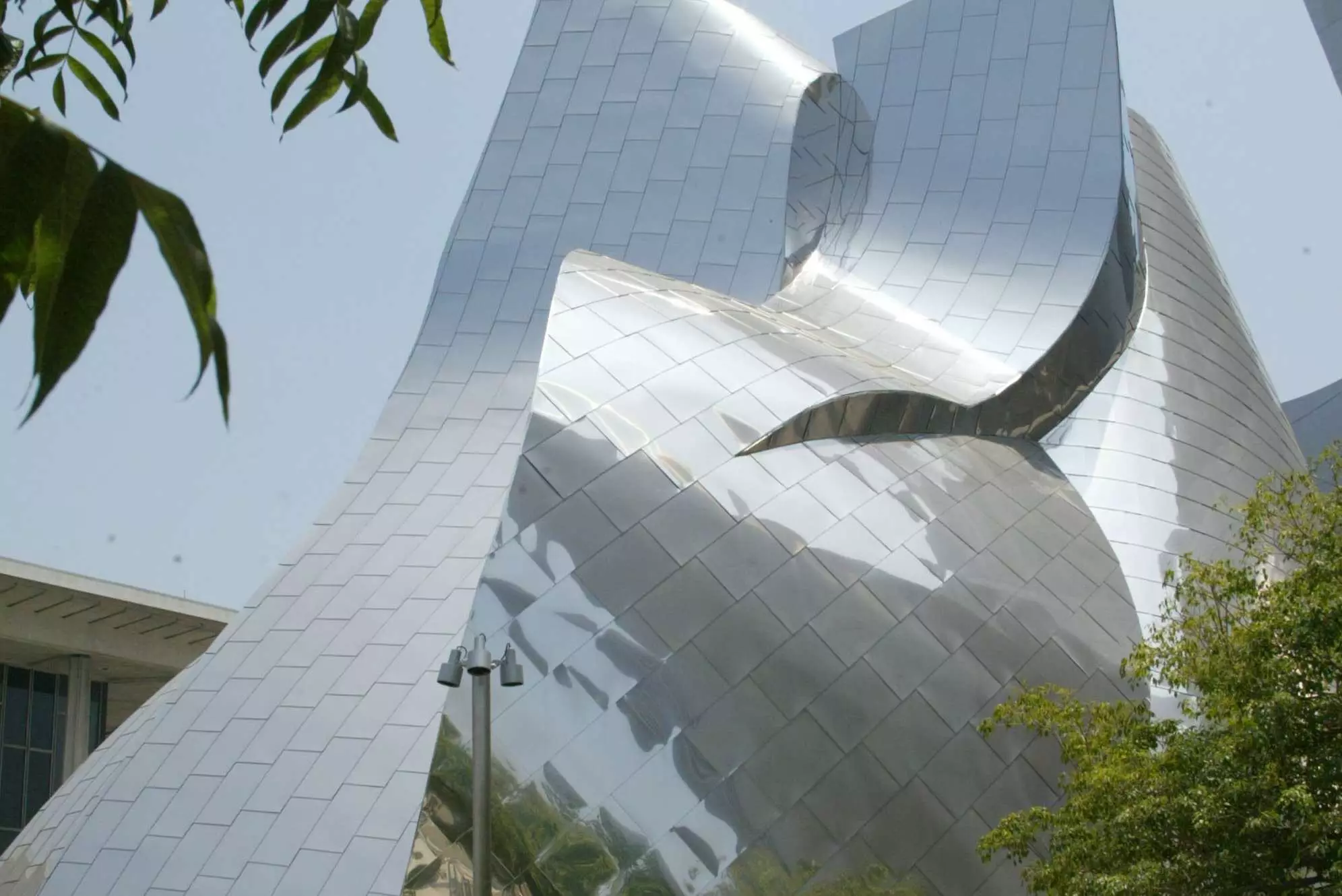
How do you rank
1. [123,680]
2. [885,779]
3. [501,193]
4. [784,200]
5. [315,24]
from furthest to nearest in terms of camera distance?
[123,680]
[501,193]
[784,200]
[885,779]
[315,24]

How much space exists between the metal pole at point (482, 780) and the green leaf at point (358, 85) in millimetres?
7648

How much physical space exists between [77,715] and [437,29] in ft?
116

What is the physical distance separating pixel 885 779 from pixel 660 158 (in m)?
14.7

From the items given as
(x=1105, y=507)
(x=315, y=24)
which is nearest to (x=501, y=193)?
(x=1105, y=507)

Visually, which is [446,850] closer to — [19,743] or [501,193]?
[501,193]

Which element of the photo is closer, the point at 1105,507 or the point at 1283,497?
the point at 1283,497

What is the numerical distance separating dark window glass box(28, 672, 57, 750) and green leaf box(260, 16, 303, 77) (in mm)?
34673

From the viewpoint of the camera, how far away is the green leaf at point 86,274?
1989 mm

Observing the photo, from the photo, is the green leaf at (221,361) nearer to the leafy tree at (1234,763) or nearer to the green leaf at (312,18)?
the green leaf at (312,18)

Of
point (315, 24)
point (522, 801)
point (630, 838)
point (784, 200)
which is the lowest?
point (630, 838)

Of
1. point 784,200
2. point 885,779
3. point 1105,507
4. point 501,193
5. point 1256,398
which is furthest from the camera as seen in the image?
point 501,193

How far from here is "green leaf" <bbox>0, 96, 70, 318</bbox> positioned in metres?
2.06

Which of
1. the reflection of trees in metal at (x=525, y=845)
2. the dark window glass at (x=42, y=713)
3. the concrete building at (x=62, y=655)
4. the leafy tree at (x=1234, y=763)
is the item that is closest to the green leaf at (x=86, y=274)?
the leafy tree at (x=1234, y=763)

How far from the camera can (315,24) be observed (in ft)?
10.0
